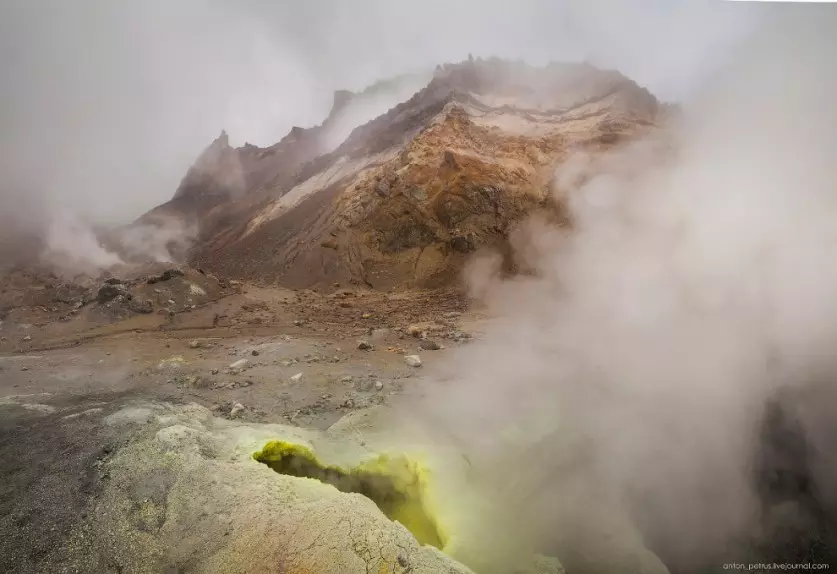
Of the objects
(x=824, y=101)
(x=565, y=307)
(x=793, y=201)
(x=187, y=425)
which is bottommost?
(x=187, y=425)

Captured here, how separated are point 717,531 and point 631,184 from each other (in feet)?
22.2

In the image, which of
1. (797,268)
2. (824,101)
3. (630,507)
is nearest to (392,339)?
(630,507)

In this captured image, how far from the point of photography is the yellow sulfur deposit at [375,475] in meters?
3.50

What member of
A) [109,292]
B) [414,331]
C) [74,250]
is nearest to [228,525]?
[414,331]

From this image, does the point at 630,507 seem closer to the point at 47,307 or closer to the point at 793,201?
the point at 793,201

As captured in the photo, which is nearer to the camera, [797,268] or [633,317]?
[797,268]

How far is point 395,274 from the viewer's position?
12.5 metres

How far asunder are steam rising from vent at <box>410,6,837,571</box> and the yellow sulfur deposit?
56 cm

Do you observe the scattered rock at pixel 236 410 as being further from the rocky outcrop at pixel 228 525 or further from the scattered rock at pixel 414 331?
the scattered rock at pixel 414 331

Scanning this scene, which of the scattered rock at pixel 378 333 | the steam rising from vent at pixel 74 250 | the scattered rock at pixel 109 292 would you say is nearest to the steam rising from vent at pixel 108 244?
the steam rising from vent at pixel 74 250

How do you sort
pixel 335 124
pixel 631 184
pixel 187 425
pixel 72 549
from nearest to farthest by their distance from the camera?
pixel 72 549 < pixel 187 425 < pixel 631 184 < pixel 335 124

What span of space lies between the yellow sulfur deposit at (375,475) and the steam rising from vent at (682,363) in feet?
1.83

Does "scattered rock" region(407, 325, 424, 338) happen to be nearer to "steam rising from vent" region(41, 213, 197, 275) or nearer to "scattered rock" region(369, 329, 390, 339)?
"scattered rock" region(369, 329, 390, 339)

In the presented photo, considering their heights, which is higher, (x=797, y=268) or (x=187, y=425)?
(x=797, y=268)
